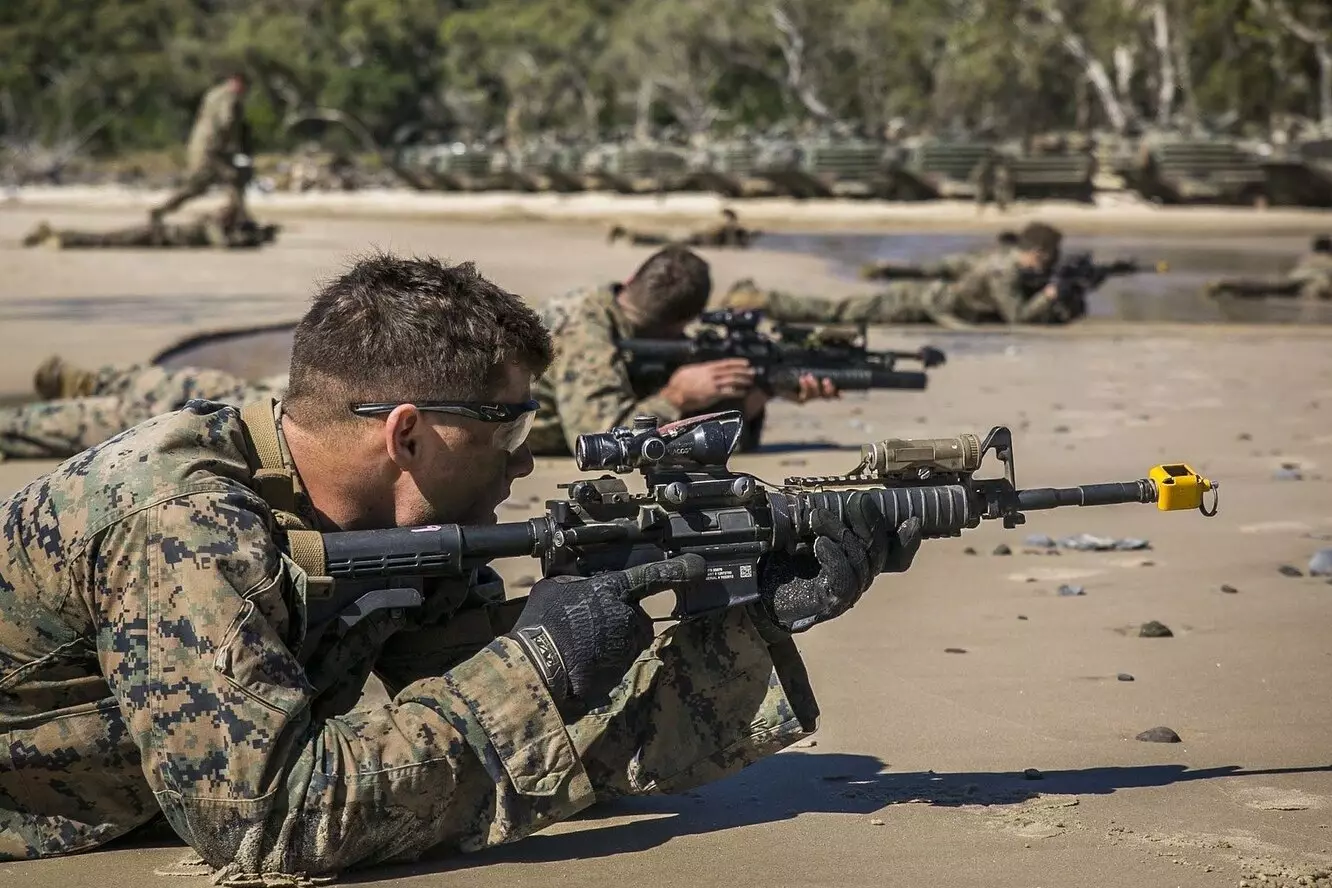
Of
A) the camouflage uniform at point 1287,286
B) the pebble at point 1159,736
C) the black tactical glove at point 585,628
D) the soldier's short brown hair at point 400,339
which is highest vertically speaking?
the soldier's short brown hair at point 400,339

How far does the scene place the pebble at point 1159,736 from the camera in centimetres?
434

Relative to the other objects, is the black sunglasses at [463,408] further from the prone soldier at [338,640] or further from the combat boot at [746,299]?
the combat boot at [746,299]

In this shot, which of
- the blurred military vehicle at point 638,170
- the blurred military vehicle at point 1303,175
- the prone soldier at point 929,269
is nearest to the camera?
the prone soldier at point 929,269

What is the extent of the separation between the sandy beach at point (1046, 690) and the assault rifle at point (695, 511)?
0.57 m

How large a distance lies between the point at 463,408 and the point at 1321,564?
4.10 meters

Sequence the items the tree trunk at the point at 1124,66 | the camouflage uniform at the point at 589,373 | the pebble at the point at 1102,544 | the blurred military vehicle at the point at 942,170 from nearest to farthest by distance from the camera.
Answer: the pebble at the point at 1102,544 < the camouflage uniform at the point at 589,373 < the blurred military vehicle at the point at 942,170 < the tree trunk at the point at 1124,66

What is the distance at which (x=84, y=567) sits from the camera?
9.96 feet

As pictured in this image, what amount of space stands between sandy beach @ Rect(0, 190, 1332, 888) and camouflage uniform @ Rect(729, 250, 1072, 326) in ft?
9.54

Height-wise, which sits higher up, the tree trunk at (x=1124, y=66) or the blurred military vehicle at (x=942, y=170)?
the tree trunk at (x=1124, y=66)

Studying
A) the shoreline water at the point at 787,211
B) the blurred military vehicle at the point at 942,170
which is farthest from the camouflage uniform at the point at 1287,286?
the blurred military vehicle at the point at 942,170

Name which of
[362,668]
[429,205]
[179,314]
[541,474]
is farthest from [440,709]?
[429,205]

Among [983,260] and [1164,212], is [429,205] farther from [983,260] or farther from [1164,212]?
[983,260]

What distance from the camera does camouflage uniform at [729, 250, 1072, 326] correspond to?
15381 millimetres

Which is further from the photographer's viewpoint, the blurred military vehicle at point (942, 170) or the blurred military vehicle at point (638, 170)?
the blurred military vehicle at point (638, 170)
